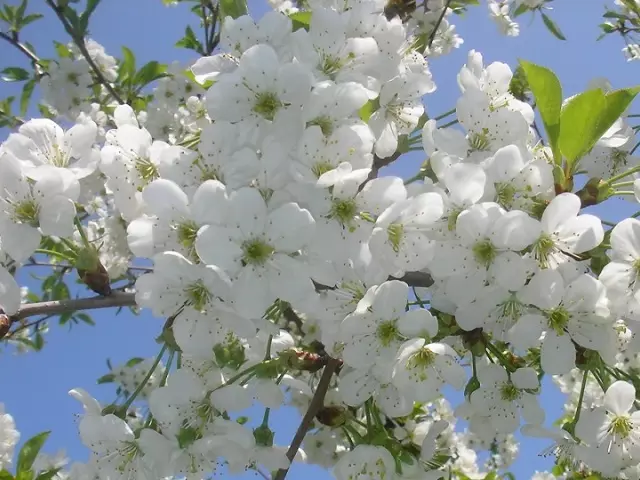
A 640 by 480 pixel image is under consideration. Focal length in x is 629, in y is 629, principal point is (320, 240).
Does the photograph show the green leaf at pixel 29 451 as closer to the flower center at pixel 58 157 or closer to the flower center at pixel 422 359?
the flower center at pixel 58 157

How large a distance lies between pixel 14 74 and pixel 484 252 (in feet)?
12.0

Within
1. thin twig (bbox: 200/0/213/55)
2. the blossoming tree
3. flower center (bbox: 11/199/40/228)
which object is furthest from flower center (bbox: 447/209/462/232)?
thin twig (bbox: 200/0/213/55)

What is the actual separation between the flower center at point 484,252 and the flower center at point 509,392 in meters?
0.42

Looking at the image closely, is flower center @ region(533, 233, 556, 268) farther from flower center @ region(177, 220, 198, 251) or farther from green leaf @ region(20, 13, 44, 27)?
green leaf @ region(20, 13, 44, 27)

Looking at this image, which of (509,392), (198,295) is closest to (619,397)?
(509,392)

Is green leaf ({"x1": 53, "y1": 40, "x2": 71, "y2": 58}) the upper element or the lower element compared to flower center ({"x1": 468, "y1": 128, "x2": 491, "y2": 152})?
lower

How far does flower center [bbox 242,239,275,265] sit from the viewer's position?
111 centimetres

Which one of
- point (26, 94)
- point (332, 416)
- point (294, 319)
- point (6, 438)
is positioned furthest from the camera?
point (26, 94)

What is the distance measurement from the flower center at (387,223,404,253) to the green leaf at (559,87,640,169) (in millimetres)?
409

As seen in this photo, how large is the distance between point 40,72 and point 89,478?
10.4ft

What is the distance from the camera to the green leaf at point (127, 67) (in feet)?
12.3

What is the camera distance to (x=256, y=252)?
112 centimetres

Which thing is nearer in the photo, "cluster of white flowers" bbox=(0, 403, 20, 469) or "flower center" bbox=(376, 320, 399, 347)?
"flower center" bbox=(376, 320, 399, 347)

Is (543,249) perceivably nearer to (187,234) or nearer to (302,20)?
(187,234)
